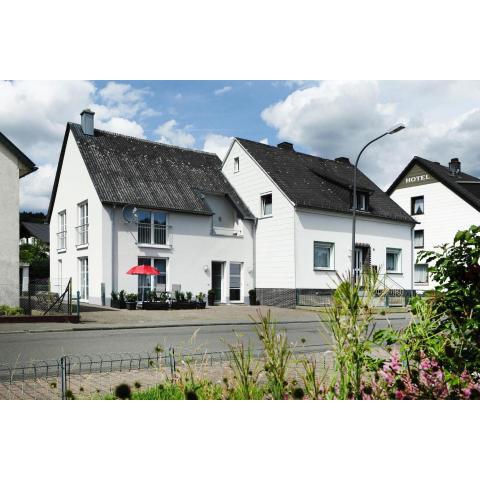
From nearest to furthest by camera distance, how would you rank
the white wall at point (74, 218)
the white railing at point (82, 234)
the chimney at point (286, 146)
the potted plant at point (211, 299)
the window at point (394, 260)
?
the window at point (394, 260) → the chimney at point (286, 146) → the white wall at point (74, 218) → the white railing at point (82, 234) → the potted plant at point (211, 299)

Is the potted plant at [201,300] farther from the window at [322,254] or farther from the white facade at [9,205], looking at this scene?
the white facade at [9,205]

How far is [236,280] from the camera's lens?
18.7 feet

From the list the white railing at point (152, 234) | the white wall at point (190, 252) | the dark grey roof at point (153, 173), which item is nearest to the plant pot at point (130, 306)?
the white wall at point (190, 252)

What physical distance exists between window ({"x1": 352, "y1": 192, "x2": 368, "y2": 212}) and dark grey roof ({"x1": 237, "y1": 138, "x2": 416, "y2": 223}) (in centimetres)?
6

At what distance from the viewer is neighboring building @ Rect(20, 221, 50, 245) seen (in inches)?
214

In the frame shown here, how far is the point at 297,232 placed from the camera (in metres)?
6.06

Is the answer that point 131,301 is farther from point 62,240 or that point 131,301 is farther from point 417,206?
point 417,206

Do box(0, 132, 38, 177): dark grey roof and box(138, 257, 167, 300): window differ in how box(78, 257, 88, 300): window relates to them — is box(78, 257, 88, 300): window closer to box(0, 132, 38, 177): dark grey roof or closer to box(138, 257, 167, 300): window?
box(138, 257, 167, 300): window

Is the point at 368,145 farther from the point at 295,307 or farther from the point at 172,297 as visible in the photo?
the point at 172,297

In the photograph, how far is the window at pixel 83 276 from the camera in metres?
6.47

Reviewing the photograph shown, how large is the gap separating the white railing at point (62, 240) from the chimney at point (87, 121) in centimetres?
120

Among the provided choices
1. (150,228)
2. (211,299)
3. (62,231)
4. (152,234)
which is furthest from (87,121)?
(152,234)

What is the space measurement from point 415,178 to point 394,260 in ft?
3.40
